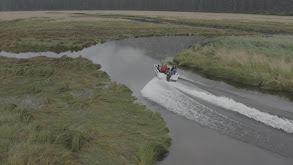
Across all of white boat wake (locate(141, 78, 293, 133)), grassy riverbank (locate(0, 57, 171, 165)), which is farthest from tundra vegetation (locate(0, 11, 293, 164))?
white boat wake (locate(141, 78, 293, 133))

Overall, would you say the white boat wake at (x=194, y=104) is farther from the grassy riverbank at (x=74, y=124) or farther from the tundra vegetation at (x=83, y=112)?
A: the tundra vegetation at (x=83, y=112)

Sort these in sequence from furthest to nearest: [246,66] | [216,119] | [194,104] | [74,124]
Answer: [246,66] < [194,104] < [216,119] < [74,124]

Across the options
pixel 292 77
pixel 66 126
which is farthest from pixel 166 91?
pixel 292 77

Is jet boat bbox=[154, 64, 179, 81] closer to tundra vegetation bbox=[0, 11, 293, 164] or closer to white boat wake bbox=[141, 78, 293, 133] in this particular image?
white boat wake bbox=[141, 78, 293, 133]

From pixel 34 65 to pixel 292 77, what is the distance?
94.7 feet

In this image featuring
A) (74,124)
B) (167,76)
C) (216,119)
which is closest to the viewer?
(74,124)

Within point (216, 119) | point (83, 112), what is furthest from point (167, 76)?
point (83, 112)

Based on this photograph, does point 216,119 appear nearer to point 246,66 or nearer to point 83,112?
point 83,112

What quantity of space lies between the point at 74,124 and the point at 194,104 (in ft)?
32.4

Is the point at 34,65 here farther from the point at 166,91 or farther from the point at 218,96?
the point at 218,96

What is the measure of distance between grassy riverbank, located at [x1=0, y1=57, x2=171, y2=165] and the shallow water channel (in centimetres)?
141

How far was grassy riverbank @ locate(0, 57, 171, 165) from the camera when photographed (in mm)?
11078

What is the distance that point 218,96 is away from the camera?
20.8 meters

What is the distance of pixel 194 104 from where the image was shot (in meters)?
19.2
